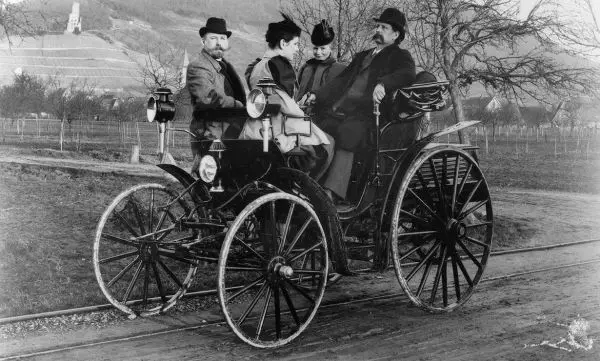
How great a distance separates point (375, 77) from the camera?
541cm

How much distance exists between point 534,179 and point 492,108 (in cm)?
2747

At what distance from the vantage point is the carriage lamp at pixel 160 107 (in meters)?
4.92

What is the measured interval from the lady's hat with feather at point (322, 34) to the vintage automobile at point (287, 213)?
102cm

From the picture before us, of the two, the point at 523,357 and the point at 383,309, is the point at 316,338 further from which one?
the point at 523,357

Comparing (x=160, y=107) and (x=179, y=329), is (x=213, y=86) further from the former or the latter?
(x=179, y=329)

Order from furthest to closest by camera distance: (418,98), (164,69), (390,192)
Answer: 1. (164,69)
2. (418,98)
3. (390,192)

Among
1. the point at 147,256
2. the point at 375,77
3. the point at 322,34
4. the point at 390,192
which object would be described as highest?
the point at 322,34

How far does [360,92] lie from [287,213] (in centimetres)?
138

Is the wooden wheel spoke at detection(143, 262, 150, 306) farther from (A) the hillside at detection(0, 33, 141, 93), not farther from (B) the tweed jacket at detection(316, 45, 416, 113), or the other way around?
(A) the hillside at detection(0, 33, 141, 93)

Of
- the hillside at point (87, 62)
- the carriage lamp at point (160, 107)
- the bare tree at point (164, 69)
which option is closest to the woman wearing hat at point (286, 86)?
the carriage lamp at point (160, 107)

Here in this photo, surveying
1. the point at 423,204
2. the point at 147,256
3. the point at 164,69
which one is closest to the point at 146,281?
the point at 147,256

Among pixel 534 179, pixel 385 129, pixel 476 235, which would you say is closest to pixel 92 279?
pixel 385 129

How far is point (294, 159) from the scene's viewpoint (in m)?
4.91

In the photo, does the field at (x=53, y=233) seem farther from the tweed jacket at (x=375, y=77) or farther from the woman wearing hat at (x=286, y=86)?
the tweed jacket at (x=375, y=77)
